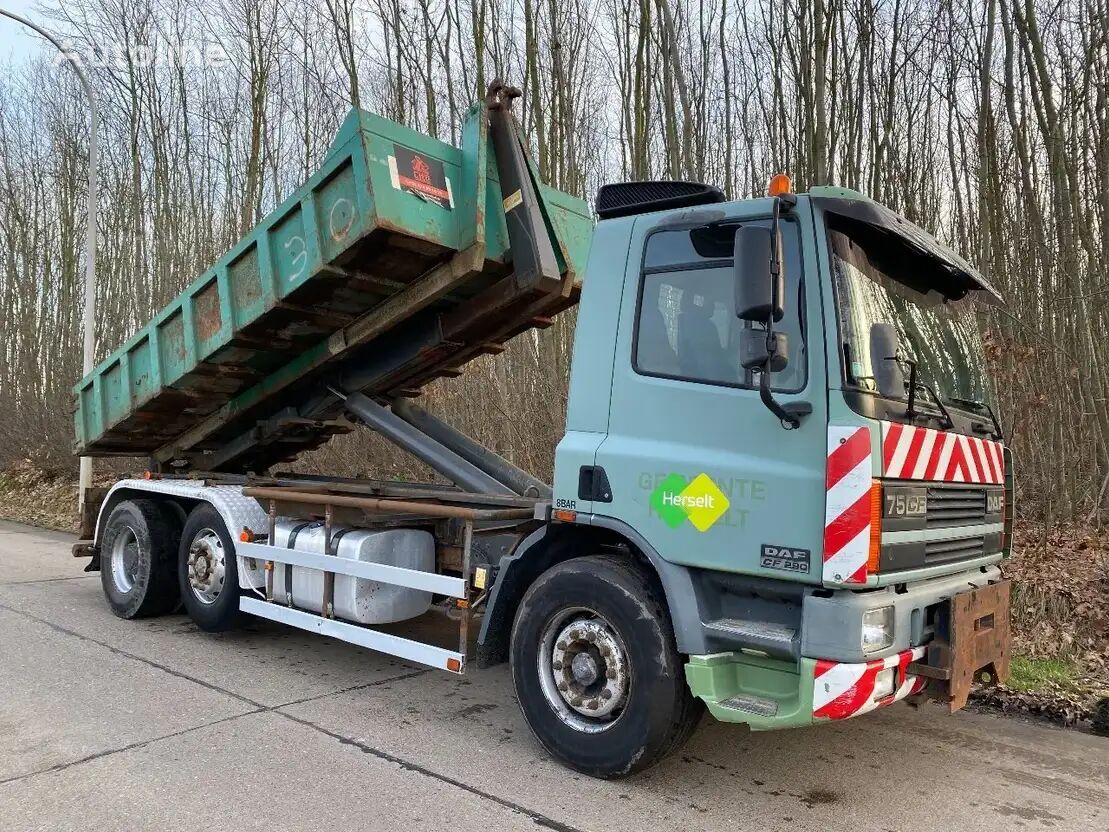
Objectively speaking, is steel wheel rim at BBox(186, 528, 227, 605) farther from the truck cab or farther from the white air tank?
the truck cab

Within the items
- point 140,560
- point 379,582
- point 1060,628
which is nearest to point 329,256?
point 379,582

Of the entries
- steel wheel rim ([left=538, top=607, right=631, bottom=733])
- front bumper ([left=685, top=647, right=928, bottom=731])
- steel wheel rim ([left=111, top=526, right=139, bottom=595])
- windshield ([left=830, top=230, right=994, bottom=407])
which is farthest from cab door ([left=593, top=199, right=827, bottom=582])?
steel wheel rim ([left=111, top=526, right=139, bottom=595])

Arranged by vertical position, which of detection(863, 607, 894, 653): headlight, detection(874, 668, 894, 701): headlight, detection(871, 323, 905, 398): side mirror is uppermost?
detection(871, 323, 905, 398): side mirror

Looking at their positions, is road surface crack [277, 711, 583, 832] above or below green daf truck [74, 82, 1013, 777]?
below

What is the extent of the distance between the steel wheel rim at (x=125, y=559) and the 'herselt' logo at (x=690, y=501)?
16.7 ft

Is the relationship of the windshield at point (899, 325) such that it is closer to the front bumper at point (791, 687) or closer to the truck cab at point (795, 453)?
the truck cab at point (795, 453)

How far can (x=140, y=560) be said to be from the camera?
6.77 metres

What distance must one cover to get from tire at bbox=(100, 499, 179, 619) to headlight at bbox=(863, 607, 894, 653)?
5.67 meters

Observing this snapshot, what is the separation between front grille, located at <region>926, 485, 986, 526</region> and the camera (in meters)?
3.54

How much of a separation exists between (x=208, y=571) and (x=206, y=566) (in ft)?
0.16

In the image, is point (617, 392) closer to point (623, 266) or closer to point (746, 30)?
point (623, 266)

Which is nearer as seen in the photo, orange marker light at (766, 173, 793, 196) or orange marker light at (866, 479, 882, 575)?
orange marker light at (866, 479, 882, 575)

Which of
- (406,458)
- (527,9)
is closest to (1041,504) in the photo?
(406,458)

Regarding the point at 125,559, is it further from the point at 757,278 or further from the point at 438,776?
the point at 757,278
